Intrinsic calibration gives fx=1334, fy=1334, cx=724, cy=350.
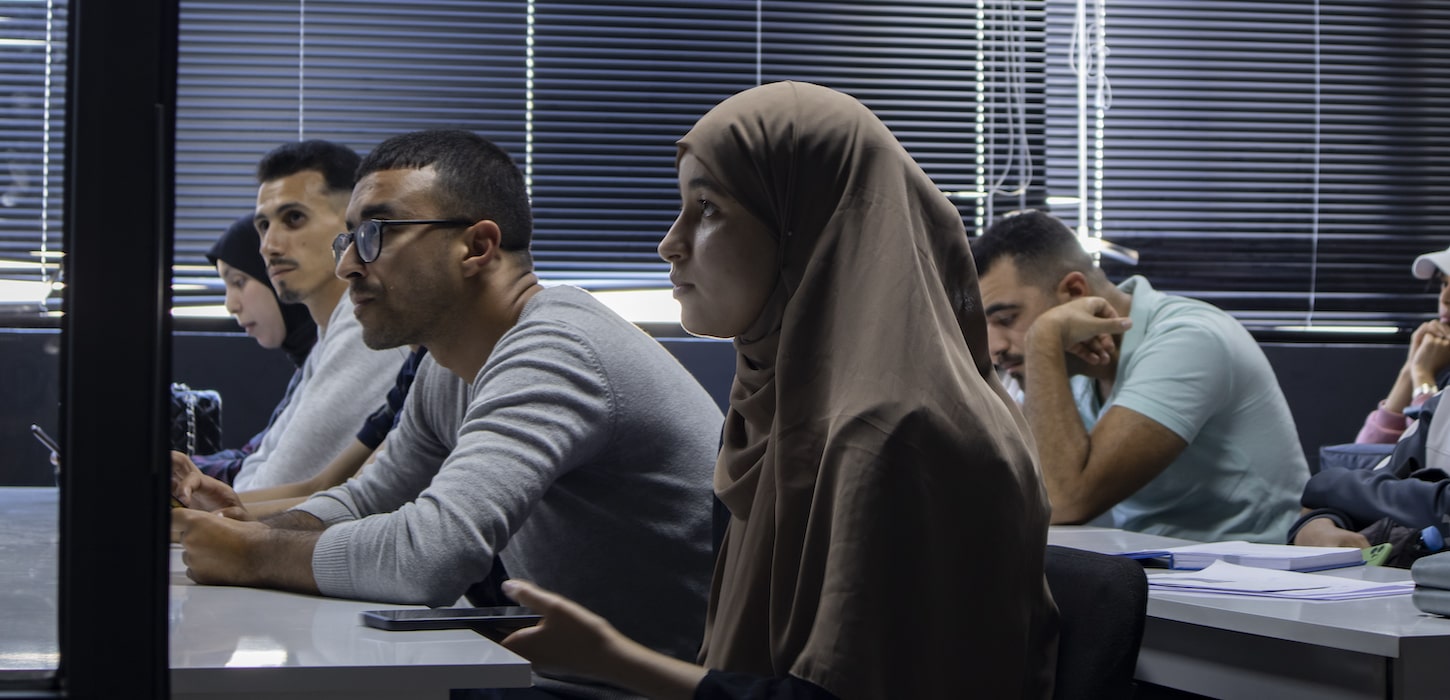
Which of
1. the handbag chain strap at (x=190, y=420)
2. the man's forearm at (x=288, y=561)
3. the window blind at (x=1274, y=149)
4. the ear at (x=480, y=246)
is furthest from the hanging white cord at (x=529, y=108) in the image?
the man's forearm at (x=288, y=561)

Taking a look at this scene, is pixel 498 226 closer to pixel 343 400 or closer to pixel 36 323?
pixel 343 400

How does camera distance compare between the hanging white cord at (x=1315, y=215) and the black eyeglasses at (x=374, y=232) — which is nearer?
the black eyeglasses at (x=374, y=232)

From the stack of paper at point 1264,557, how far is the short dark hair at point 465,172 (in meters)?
0.99

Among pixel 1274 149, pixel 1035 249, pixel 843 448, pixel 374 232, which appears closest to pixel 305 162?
pixel 374 232

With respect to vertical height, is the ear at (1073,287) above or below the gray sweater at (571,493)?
above

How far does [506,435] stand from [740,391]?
0.31 metres

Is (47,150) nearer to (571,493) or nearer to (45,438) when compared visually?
(45,438)

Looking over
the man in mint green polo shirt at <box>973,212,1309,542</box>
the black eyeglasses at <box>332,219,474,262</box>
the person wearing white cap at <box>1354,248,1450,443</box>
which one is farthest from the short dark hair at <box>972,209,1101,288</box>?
the black eyeglasses at <box>332,219,474,262</box>

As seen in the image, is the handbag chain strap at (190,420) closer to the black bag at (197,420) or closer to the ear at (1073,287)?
the black bag at (197,420)

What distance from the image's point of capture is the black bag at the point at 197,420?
2.96m

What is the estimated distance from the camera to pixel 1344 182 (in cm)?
395

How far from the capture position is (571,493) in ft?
5.59

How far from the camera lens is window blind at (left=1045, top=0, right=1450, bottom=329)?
152 inches

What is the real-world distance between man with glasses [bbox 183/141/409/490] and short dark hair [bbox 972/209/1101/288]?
124cm
